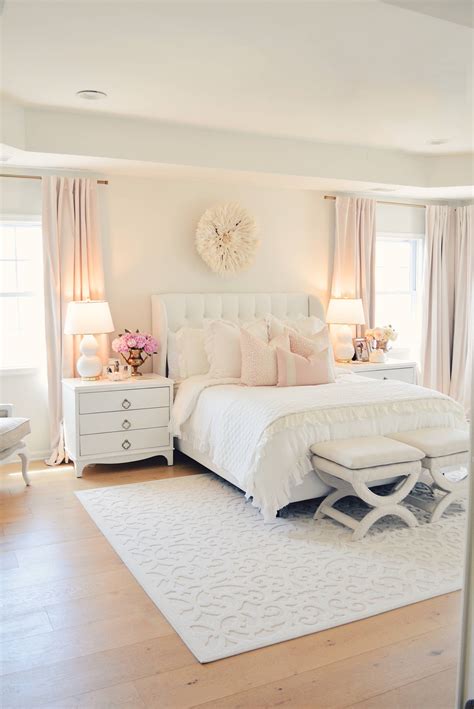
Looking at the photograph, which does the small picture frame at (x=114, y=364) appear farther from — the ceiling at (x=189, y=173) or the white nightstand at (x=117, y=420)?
the ceiling at (x=189, y=173)

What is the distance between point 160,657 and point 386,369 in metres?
3.99

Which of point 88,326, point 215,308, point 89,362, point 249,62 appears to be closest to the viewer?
point 249,62

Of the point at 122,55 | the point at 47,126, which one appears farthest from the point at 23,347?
the point at 122,55

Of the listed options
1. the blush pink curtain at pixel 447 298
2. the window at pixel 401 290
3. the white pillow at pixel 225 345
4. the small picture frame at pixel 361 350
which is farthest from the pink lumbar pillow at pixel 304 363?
the blush pink curtain at pixel 447 298

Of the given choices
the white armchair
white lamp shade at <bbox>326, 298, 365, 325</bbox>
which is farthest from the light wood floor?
white lamp shade at <bbox>326, 298, 365, 325</bbox>

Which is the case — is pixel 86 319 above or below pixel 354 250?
below

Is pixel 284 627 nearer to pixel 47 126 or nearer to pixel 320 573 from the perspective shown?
pixel 320 573

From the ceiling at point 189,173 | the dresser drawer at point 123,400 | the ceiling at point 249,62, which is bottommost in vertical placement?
the dresser drawer at point 123,400

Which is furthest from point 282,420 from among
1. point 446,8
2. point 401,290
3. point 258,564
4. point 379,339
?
point 401,290

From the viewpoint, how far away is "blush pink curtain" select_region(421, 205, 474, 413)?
6801 mm

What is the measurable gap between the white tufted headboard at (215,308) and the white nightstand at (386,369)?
59 centimetres

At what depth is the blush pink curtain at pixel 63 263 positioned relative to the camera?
493cm

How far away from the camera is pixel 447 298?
6.92 meters

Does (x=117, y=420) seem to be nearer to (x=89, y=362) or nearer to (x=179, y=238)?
(x=89, y=362)
